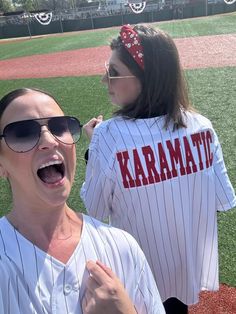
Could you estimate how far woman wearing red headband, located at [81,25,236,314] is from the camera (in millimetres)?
1845

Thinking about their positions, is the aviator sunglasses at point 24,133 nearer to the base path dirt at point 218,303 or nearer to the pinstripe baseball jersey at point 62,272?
the pinstripe baseball jersey at point 62,272

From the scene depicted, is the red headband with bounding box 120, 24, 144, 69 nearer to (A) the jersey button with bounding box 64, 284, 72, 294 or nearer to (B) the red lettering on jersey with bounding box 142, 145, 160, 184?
(B) the red lettering on jersey with bounding box 142, 145, 160, 184

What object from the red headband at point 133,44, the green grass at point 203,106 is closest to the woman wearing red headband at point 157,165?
the red headband at point 133,44

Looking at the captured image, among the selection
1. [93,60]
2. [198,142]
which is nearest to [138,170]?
[198,142]

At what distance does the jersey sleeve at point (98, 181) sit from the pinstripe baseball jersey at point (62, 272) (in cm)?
52

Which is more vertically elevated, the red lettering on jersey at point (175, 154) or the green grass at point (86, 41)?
the red lettering on jersey at point (175, 154)

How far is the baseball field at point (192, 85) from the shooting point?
3514mm

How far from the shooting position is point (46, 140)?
4.26ft

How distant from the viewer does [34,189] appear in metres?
1.29

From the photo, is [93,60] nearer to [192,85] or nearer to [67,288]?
[192,85]

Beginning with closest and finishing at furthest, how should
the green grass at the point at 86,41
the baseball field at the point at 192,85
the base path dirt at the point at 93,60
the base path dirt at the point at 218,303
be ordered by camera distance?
the base path dirt at the point at 218,303
the baseball field at the point at 192,85
the base path dirt at the point at 93,60
the green grass at the point at 86,41

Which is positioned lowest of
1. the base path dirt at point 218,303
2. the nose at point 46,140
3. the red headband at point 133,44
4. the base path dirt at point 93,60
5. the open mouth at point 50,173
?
the base path dirt at point 93,60

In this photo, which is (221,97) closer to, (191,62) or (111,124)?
(191,62)

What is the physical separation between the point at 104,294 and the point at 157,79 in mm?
1054
